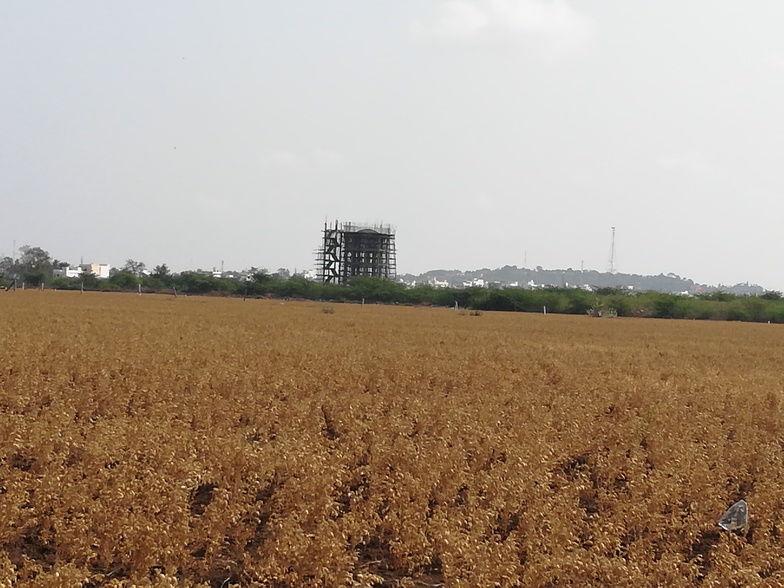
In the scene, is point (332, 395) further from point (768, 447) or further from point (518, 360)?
point (518, 360)

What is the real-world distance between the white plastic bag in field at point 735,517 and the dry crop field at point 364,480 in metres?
0.08

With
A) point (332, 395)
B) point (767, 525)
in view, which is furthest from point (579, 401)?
point (767, 525)

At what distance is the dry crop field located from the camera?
581 centimetres

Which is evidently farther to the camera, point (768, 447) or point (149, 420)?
point (768, 447)

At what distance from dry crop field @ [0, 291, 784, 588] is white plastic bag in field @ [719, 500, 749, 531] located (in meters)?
0.08

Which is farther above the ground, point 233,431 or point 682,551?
point 233,431

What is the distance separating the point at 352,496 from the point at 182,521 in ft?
5.58

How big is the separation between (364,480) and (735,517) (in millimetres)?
3586

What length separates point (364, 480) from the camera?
309 inches

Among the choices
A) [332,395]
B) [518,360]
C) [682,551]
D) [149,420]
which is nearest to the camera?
[682,551]

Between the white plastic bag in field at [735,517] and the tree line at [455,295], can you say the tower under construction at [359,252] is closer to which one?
the tree line at [455,295]

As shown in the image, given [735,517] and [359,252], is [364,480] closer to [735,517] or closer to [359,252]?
[735,517]

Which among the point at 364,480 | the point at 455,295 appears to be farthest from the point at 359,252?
the point at 364,480

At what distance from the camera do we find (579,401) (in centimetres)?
1184
